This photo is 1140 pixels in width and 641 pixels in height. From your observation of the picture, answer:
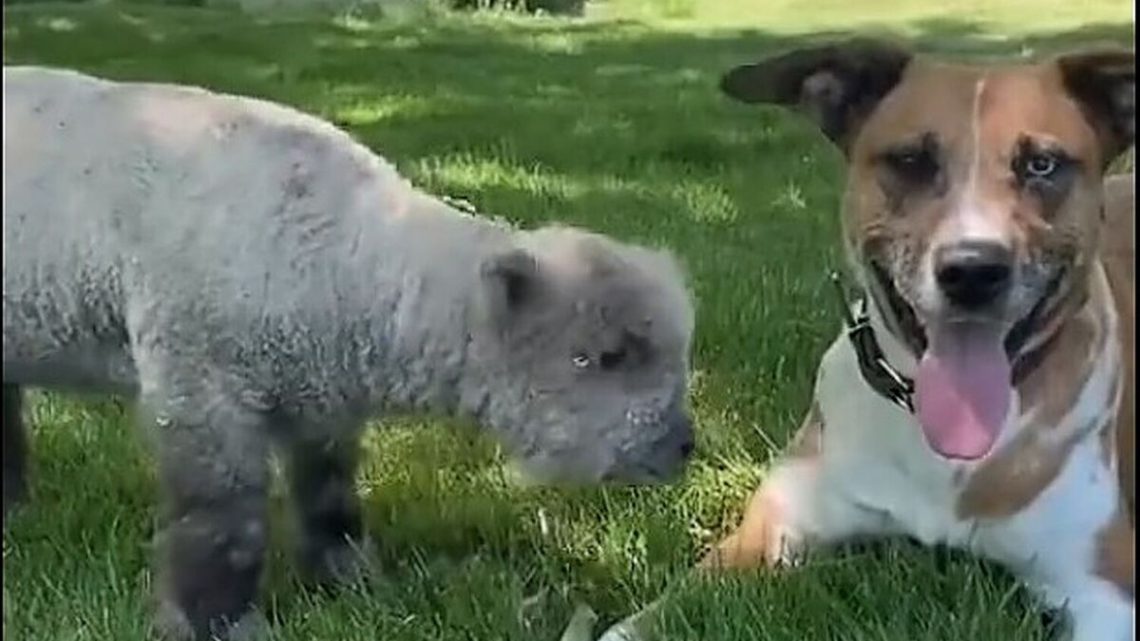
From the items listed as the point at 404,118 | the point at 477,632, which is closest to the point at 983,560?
the point at 477,632

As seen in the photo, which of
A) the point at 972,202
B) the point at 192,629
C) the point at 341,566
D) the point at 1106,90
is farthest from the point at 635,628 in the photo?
the point at 1106,90

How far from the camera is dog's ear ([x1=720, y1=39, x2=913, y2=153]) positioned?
120 inches

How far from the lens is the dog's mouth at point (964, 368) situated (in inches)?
110

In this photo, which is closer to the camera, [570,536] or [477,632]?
[477,632]

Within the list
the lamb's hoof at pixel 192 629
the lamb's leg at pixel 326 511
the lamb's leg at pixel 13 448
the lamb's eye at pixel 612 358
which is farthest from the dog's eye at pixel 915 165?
the lamb's leg at pixel 13 448

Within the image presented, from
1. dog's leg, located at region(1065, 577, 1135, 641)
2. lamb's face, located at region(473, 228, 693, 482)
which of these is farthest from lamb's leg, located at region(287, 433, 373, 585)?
dog's leg, located at region(1065, 577, 1135, 641)

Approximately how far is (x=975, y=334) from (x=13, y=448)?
4.28 ft

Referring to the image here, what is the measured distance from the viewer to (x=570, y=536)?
10.8ft

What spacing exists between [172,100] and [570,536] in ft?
3.02

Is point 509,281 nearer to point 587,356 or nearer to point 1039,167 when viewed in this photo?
point 587,356

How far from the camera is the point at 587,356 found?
2785 millimetres

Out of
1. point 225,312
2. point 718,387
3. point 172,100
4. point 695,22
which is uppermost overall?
point 172,100

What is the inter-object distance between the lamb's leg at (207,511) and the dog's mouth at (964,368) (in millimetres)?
891

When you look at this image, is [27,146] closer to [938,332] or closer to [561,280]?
[561,280]
